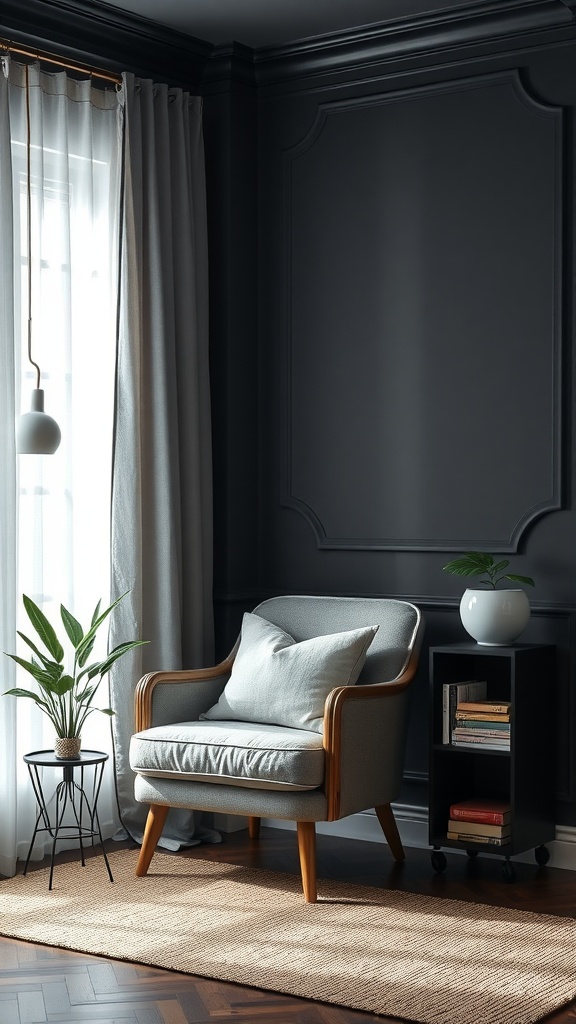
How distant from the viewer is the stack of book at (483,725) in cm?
412

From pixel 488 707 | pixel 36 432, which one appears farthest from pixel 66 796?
pixel 488 707

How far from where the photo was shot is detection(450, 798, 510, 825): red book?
412 centimetres

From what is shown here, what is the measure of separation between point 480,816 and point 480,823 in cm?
2

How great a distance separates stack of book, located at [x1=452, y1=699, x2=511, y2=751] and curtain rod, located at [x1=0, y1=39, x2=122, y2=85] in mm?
2549

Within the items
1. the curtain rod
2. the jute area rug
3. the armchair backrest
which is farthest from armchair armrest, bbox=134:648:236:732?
the curtain rod

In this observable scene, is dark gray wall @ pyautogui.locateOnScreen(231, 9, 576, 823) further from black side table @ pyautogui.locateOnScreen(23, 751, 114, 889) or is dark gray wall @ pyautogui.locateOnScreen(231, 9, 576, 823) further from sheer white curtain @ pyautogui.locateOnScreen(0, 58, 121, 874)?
black side table @ pyautogui.locateOnScreen(23, 751, 114, 889)

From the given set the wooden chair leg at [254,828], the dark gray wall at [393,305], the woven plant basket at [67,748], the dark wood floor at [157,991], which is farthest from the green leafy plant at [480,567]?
the woven plant basket at [67,748]

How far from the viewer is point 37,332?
4363mm

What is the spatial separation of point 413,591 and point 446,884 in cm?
110

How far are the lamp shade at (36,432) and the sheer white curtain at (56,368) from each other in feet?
0.72

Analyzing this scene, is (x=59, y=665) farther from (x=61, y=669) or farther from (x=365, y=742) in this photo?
(x=365, y=742)

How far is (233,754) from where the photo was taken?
12.8 feet

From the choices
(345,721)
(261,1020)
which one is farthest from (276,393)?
(261,1020)

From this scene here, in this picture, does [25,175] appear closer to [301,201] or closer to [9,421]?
[9,421]
